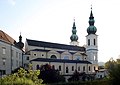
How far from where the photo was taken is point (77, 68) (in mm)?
78000

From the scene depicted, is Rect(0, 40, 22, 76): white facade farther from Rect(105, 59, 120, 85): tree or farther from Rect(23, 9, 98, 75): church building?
Rect(105, 59, 120, 85): tree

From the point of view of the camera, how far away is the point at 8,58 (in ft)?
176

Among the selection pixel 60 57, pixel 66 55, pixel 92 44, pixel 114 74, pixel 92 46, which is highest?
pixel 92 44

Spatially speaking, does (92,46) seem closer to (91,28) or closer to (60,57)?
(91,28)

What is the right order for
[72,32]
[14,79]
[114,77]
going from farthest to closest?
[72,32]
[114,77]
[14,79]

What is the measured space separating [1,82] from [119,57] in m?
25.0

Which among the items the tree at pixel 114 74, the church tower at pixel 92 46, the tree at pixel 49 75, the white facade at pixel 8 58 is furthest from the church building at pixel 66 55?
the tree at pixel 114 74

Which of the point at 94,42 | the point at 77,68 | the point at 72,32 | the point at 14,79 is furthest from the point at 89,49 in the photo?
the point at 14,79

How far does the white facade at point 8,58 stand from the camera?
1969 inches

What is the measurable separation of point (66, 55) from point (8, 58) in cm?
2976

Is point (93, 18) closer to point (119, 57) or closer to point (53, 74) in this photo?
point (53, 74)

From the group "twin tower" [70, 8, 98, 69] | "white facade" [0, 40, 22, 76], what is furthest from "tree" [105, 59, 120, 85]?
"twin tower" [70, 8, 98, 69]

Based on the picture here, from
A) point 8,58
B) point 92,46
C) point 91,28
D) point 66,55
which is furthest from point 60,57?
point 8,58

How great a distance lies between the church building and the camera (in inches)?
2820
